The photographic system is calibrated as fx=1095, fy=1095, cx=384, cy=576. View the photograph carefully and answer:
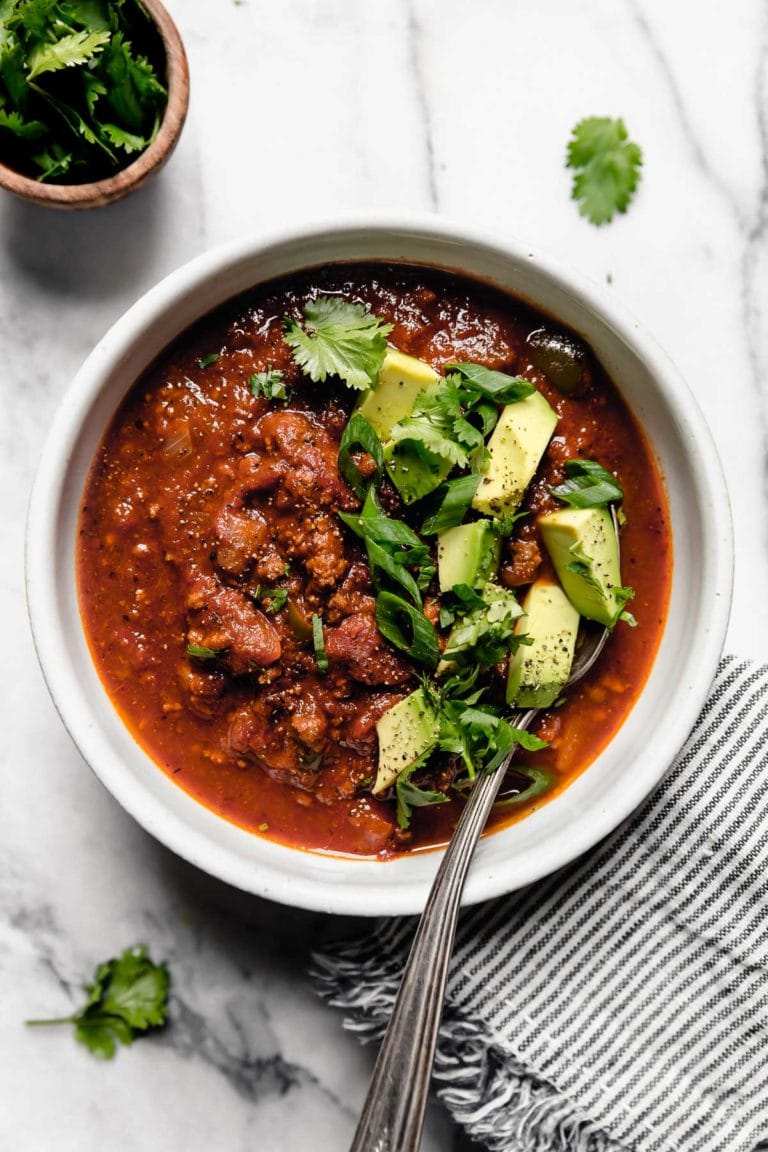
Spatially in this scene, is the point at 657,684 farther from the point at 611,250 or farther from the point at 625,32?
the point at 625,32

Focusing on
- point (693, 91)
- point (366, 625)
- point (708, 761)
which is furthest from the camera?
point (693, 91)

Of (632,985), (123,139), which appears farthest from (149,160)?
(632,985)

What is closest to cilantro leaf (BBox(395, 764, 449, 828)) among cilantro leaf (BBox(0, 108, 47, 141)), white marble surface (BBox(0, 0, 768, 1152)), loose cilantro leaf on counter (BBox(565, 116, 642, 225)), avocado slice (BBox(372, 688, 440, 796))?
avocado slice (BBox(372, 688, 440, 796))

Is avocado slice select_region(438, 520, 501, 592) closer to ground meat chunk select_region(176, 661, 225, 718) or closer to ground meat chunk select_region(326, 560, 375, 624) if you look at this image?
ground meat chunk select_region(326, 560, 375, 624)

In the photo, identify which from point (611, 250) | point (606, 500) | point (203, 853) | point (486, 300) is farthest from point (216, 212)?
point (203, 853)

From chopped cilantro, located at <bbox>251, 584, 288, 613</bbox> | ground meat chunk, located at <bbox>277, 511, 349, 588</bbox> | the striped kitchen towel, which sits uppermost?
ground meat chunk, located at <bbox>277, 511, 349, 588</bbox>

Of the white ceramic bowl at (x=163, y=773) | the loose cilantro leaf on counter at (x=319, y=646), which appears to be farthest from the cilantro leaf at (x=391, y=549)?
the white ceramic bowl at (x=163, y=773)
